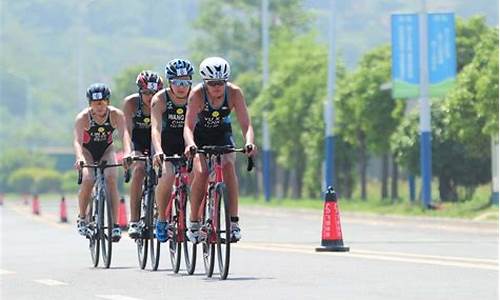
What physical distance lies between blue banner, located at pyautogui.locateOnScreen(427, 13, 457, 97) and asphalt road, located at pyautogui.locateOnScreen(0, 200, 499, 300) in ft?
54.0

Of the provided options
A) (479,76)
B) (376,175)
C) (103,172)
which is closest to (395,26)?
(479,76)

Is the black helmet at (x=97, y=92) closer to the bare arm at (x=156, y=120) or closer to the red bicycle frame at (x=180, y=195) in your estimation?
the bare arm at (x=156, y=120)

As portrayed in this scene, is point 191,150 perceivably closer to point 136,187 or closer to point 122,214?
point 136,187

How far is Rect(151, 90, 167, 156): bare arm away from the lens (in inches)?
705

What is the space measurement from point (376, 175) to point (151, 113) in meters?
103

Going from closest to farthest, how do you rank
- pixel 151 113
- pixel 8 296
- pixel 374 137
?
pixel 8 296, pixel 151 113, pixel 374 137

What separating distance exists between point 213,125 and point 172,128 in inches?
58.3

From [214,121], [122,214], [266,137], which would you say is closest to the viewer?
[214,121]

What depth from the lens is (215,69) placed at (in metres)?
16.9

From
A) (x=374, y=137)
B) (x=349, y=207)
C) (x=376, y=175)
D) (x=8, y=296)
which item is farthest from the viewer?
(x=376, y=175)

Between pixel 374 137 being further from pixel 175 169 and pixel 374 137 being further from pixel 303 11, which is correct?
pixel 303 11

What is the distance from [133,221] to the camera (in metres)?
19.6

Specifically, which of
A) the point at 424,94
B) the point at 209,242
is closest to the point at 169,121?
the point at 209,242

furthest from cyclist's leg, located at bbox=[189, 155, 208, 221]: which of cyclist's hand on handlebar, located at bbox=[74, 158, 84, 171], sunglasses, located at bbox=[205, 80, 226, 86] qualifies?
cyclist's hand on handlebar, located at bbox=[74, 158, 84, 171]
